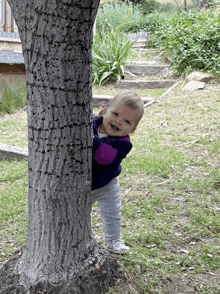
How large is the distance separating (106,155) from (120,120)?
0.25 metres

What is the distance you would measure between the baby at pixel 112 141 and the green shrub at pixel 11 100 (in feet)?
17.1

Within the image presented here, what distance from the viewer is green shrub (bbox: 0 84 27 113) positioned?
→ 6.67m

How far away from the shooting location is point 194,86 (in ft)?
22.0

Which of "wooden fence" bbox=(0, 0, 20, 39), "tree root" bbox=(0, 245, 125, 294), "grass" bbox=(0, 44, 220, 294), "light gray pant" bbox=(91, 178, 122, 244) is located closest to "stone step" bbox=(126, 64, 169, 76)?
"grass" bbox=(0, 44, 220, 294)

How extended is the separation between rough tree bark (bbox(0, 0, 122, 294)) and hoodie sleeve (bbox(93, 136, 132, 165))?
12 centimetres

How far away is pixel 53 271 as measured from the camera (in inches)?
67.7

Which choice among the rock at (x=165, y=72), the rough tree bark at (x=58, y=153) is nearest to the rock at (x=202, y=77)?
the rock at (x=165, y=72)

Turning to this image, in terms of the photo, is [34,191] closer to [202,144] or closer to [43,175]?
[43,175]

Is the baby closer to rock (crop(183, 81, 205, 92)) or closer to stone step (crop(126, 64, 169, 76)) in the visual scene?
rock (crop(183, 81, 205, 92))

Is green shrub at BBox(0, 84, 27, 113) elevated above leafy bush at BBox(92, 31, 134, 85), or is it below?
below

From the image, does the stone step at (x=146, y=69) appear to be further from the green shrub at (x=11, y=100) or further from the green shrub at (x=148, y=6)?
the green shrub at (x=148, y=6)

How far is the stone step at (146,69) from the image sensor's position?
28.2 feet

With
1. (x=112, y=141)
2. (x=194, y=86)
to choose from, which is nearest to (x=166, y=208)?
(x=112, y=141)

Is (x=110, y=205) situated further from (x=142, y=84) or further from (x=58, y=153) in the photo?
(x=142, y=84)
